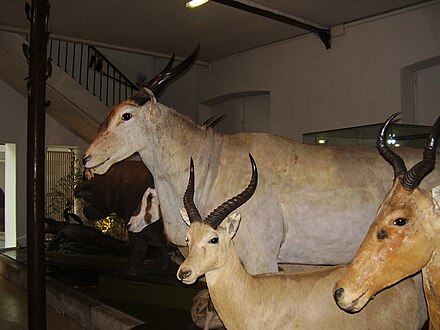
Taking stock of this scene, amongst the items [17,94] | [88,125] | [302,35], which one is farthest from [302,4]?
[17,94]

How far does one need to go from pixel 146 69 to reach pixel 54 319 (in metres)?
7.36

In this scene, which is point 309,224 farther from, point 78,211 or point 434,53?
point 78,211

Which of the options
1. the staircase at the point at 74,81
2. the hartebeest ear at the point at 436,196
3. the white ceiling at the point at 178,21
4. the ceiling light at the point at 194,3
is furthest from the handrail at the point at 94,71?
the hartebeest ear at the point at 436,196

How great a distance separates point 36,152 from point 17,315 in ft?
9.77

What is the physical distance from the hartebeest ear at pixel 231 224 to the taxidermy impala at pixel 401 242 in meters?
0.52

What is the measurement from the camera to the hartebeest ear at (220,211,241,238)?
2.18m

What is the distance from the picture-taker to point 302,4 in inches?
271

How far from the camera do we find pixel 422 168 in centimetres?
181

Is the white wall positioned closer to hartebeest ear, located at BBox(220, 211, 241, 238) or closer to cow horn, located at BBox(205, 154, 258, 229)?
cow horn, located at BBox(205, 154, 258, 229)

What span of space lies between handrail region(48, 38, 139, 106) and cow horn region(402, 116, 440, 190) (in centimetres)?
904

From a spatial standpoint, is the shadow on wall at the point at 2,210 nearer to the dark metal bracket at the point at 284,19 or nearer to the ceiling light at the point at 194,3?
the ceiling light at the point at 194,3

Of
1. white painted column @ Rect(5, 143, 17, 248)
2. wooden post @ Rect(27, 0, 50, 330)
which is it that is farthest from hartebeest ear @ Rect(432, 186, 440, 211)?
white painted column @ Rect(5, 143, 17, 248)

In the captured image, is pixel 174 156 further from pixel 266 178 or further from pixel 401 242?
pixel 401 242

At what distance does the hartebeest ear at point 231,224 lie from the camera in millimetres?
2178
